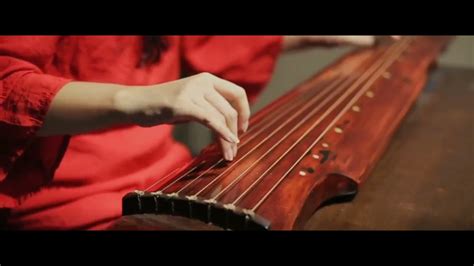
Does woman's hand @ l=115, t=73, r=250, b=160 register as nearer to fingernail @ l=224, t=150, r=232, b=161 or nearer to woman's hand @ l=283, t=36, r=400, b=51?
fingernail @ l=224, t=150, r=232, b=161

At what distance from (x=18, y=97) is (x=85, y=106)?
0.08m

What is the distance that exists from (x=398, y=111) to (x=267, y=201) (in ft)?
1.27

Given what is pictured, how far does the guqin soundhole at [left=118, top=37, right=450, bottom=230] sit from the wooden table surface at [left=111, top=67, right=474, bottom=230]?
20mm

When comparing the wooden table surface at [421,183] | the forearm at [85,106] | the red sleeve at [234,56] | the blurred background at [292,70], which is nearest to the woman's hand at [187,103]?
the forearm at [85,106]

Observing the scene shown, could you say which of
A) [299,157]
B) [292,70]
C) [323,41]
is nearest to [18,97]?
[299,157]

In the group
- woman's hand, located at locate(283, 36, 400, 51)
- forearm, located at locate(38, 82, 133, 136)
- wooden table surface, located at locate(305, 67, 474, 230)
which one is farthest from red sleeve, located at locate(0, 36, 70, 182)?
woman's hand, located at locate(283, 36, 400, 51)

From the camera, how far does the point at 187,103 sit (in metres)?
0.56

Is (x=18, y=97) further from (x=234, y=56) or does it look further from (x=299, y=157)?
(x=234, y=56)

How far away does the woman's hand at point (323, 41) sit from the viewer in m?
1.06

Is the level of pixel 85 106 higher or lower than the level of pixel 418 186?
higher

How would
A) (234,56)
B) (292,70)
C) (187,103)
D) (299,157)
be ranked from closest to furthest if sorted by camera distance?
(187,103) < (299,157) < (234,56) < (292,70)

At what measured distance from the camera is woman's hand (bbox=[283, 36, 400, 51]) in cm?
106
